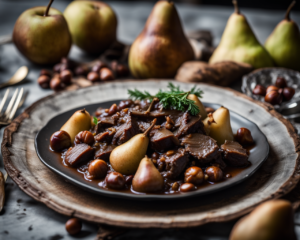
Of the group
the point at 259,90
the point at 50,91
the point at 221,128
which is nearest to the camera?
the point at 221,128

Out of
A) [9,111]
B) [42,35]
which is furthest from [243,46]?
[9,111]

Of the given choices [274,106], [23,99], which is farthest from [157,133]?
[23,99]

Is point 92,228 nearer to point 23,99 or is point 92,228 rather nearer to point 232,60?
point 23,99

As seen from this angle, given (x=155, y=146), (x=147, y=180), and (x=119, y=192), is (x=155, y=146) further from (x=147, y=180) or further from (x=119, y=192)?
(x=119, y=192)

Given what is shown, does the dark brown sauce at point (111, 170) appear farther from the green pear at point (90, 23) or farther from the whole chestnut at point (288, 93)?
the green pear at point (90, 23)

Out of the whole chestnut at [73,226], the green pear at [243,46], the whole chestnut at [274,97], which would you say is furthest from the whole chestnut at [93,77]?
the whole chestnut at [73,226]

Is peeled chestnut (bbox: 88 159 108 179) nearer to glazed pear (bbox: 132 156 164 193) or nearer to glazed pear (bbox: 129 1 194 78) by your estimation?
glazed pear (bbox: 132 156 164 193)
